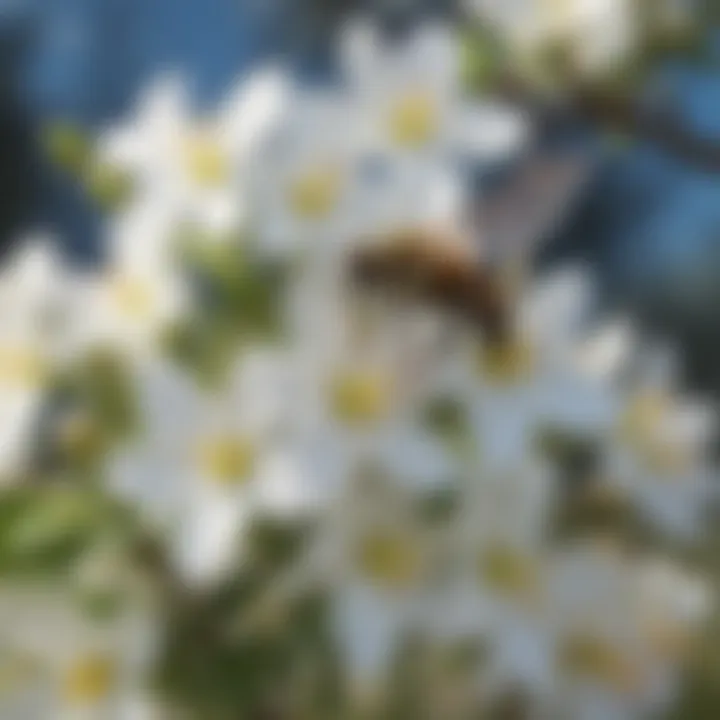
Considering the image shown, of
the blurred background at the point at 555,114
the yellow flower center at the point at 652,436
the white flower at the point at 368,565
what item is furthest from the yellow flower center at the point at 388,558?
the blurred background at the point at 555,114

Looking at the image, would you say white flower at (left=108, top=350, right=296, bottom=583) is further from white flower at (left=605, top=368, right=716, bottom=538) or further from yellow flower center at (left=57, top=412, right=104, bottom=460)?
white flower at (left=605, top=368, right=716, bottom=538)

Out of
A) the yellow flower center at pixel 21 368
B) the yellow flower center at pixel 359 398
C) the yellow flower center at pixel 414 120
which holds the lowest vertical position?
the yellow flower center at pixel 359 398

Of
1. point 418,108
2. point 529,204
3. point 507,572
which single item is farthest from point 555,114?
point 507,572

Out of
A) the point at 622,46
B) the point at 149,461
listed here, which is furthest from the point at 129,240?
the point at 622,46

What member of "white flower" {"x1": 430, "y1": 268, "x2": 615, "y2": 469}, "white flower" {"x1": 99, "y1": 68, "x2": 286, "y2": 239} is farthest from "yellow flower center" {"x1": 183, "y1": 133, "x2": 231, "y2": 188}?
"white flower" {"x1": 430, "y1": 268, "x2": 615, "y2": 469}

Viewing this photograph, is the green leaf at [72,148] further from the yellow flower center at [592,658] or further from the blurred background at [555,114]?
the yellow flower center at [592,658]

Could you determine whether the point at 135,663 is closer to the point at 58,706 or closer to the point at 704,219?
the point at 58,706
